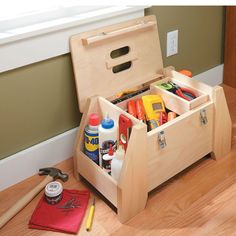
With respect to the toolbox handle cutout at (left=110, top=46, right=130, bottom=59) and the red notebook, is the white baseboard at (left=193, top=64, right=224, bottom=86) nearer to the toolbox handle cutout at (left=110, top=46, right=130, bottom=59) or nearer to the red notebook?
the toolbox handle cutout at (left=110, top=46, right=130, bottom=59)

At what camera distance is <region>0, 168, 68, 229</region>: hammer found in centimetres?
125

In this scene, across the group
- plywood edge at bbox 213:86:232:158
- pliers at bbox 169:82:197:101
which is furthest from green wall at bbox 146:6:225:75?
plywood edge at bbox 213:86:232:158

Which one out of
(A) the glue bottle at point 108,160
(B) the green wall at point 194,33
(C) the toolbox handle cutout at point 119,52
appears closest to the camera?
(A) the glue bottle at point 108,160

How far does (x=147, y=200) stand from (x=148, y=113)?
0.28 metres

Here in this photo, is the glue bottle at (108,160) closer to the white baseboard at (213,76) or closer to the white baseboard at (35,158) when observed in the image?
the white baseboard at (35,158)

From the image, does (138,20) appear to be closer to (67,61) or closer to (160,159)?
(67,61)

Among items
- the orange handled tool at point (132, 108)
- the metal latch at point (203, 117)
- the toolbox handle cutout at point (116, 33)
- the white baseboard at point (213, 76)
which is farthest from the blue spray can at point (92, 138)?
the white baseboard at point (213, 76)

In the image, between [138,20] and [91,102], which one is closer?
[91,102]

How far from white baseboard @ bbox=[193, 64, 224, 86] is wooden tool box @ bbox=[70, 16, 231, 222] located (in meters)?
0.39

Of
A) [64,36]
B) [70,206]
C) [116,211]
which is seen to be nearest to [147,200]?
[116,211]

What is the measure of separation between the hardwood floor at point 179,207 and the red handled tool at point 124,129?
0.21 m

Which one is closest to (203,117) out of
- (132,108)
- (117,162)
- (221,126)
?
(221,126)

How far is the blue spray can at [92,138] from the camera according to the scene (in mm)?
1321

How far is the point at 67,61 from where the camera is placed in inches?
54.6
